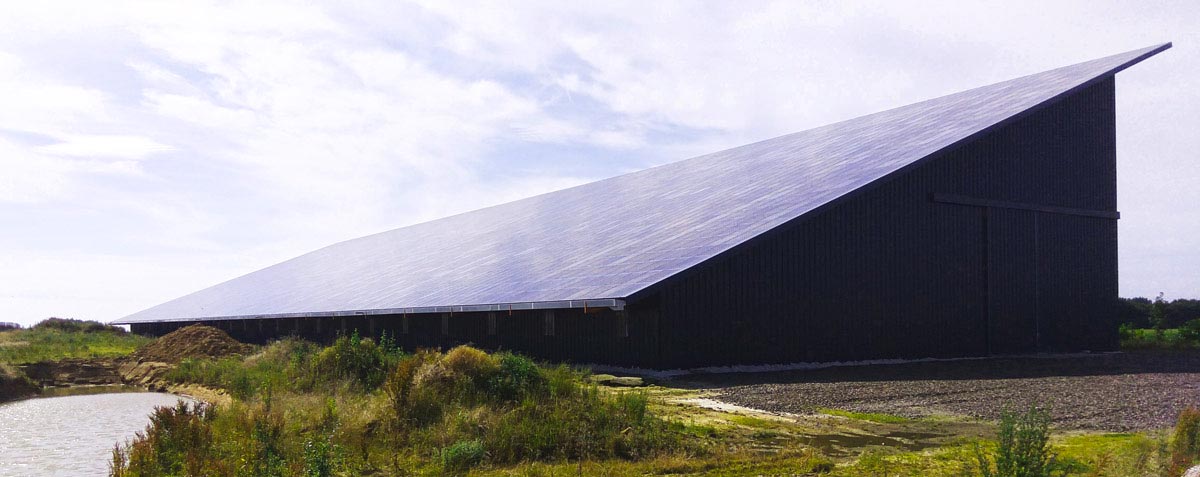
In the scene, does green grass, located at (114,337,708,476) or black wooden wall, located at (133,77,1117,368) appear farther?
black wooden wall, located at (133,77,1117,368)

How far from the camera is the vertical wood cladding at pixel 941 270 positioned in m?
19.8

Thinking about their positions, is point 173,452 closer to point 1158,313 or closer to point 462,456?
point 462,456

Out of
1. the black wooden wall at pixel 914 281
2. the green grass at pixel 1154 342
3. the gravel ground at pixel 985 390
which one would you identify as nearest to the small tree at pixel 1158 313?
the green grass at pixel 1154 342

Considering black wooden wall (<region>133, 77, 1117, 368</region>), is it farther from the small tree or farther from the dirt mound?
the small tree

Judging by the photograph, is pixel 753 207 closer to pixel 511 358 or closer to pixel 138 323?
pixel 511 358

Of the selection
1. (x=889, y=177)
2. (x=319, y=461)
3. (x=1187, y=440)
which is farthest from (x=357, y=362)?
(x=889, y=177)

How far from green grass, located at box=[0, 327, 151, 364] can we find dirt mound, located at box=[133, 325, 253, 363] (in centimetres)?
251

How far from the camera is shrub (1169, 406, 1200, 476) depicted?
26.8ft

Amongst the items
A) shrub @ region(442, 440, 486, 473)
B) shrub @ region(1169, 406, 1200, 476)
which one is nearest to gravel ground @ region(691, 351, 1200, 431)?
shrub @ region(1169, 406, 1200, 476)

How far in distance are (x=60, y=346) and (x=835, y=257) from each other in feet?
118

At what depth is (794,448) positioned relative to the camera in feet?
32.4

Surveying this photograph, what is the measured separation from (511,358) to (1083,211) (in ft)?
74.7

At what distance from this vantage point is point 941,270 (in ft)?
78.9

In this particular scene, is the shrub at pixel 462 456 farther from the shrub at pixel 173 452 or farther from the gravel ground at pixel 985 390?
the gravel ground at pixel 985 390
